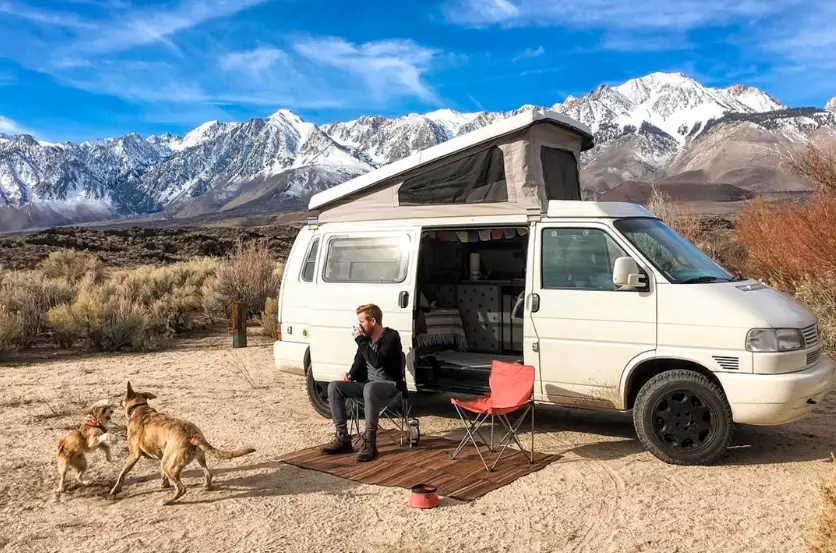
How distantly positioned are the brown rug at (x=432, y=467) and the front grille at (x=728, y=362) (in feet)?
5.28

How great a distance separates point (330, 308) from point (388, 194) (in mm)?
1346

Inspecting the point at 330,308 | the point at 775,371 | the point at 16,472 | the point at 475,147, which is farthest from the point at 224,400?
the point at 775,371

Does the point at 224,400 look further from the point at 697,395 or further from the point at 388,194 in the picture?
the point at 697,395

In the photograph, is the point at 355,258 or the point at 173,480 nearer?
the point at 173,480

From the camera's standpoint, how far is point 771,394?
5477 millimetres

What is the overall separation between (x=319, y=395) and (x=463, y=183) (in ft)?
9.34

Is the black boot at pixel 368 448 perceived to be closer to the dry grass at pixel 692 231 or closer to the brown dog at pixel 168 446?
the brown dog at pixel 168 446

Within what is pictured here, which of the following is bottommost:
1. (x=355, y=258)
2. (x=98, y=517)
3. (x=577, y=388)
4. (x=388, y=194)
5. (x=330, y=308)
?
(x=98, y=517)

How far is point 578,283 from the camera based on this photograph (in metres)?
6.33

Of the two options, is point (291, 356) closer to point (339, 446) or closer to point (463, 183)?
point (339, 446)

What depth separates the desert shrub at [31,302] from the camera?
13421 mm

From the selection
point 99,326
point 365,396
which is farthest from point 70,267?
point 365,396

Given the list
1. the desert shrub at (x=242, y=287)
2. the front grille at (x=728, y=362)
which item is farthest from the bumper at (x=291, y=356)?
the desert shrub at (x=242, y=287)

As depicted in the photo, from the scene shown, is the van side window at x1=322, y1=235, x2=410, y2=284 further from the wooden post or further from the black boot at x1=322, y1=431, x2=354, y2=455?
the wooden post
